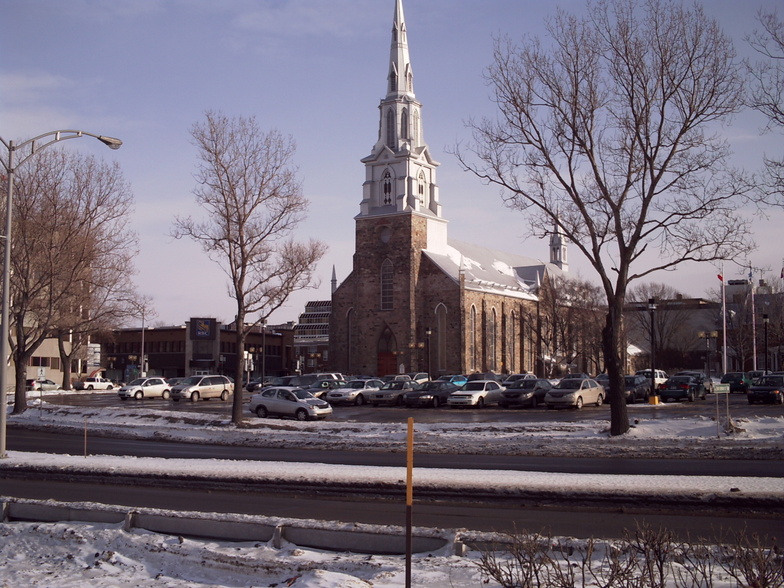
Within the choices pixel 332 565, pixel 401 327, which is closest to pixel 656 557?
pixel 332 565

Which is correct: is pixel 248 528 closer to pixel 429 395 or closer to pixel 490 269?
pixel 429 395

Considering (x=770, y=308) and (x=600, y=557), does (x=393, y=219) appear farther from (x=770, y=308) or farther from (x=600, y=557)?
(x=600, y=557)

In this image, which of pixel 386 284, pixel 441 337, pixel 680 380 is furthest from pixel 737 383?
pixel 386 284

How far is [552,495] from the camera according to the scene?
1295cm

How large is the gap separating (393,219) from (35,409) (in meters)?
43.1

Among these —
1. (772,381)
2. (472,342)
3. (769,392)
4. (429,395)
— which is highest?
(472,342)

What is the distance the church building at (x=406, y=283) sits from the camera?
75.1 meters

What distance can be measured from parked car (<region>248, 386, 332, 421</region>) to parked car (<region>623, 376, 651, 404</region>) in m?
17.1

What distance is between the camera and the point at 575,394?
38.2 meters

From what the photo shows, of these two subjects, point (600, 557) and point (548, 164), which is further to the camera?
Answer: point (548, 164)

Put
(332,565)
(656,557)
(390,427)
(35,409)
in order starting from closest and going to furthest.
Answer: (656,557) < (332,565) < (390,427) < (35,409)

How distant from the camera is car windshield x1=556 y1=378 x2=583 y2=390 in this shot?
39125 millimetres

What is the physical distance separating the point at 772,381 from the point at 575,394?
33.9 feet

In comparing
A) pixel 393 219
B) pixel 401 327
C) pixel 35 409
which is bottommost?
pixel 35 409
